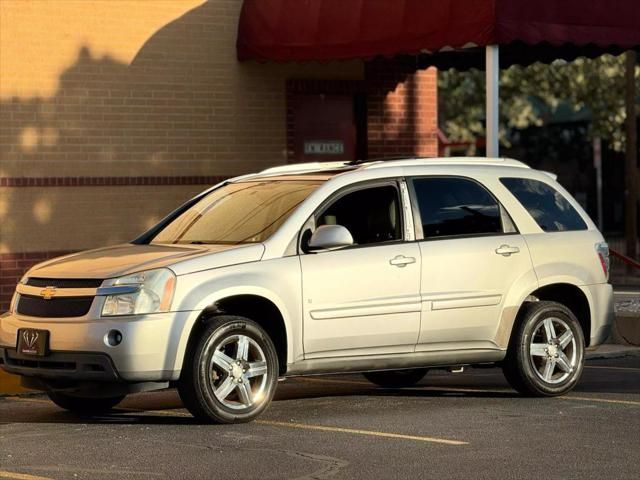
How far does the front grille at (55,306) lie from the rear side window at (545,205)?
3.42m

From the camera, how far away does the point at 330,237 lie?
1047 cm

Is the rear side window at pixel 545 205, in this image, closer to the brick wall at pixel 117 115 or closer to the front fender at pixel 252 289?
the front fender at pixel 252 289

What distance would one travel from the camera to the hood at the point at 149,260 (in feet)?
33.1

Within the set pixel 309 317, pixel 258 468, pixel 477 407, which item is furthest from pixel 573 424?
pixel 258 468

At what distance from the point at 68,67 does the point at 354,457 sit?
10086 mm

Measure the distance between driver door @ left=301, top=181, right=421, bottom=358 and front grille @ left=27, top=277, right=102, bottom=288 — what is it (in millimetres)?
1393

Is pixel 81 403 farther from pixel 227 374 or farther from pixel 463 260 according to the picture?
pixel 463 260

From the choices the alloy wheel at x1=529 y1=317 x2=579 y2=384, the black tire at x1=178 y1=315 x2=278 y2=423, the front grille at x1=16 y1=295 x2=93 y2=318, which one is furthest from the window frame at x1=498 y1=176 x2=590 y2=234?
the front grille at x1=16 y1=295 x2=93 y2=318

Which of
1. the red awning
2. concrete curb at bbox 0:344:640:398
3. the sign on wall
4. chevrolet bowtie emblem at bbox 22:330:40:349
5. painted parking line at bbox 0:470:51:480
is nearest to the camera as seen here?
painted parking line at bbox 0:470:51:480

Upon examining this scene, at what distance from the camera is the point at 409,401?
449 inches

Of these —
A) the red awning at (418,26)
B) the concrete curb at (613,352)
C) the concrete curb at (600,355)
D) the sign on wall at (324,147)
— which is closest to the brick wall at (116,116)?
the sign on wall at (324,147)

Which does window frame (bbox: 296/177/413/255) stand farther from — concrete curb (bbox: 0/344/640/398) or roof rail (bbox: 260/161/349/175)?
concrete curb (bbox: 0/344/640/398)

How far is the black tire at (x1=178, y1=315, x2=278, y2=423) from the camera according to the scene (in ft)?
33.0

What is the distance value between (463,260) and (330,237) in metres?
1.17
